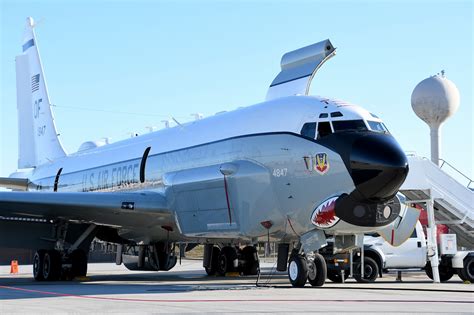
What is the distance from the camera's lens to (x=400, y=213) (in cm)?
1842

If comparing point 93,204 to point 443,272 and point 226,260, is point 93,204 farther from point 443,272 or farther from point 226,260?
point 443,272

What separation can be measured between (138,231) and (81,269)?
220cm

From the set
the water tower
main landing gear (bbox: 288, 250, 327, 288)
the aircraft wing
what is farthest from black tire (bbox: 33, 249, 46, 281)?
the water tower

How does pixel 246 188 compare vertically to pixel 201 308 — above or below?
above

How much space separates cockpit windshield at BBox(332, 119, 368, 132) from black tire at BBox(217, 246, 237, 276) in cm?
1008

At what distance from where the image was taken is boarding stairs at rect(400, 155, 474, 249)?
82.1 feet

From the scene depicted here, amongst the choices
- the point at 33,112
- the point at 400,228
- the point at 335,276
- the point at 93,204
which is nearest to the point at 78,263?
the point at 93,204

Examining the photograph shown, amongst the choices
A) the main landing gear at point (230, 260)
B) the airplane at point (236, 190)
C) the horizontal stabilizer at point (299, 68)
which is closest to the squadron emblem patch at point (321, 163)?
the airplane at point (236, 190)

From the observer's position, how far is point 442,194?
84.3 ft

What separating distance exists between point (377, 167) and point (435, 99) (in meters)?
27.6

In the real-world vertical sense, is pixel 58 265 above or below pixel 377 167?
below

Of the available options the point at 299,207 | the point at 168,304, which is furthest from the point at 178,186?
the point at 168,304

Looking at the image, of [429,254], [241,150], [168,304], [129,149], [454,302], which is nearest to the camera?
[168,304]

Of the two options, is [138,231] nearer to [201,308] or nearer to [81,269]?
[81,269]
